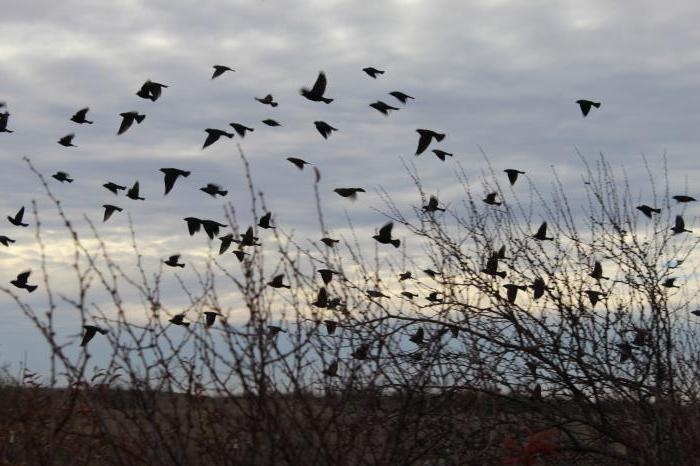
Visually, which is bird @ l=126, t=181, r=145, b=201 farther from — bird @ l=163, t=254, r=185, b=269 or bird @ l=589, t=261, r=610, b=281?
bird @ l=589, t=261, r=610, b=281

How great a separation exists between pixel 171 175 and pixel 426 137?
212 cm

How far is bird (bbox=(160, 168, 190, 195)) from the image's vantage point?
23.4 feet

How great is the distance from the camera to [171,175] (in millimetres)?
7176

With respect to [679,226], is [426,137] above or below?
above

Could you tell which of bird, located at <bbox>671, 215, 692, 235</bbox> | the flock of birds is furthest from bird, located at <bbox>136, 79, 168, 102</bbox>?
bird, located at <bbox>671, 215, 692, 235</bbox>

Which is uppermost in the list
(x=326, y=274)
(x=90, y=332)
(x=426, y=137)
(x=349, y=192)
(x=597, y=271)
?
(x=426, y=137)

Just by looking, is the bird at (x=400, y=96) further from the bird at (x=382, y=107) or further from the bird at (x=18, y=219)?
the bird at (x=18, y=219)

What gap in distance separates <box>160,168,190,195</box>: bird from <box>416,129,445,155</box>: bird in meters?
1.93

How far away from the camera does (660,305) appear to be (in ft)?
24.5

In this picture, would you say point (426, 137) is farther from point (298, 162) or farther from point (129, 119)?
point (129, 119)

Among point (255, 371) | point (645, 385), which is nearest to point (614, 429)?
point (645, 385)

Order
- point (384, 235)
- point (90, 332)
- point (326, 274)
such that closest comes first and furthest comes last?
point (90, 332)
point (326, 274)
point (384, 235)

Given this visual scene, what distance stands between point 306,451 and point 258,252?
115 centimetres

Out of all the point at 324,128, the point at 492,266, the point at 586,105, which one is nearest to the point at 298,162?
the point at 324,128
